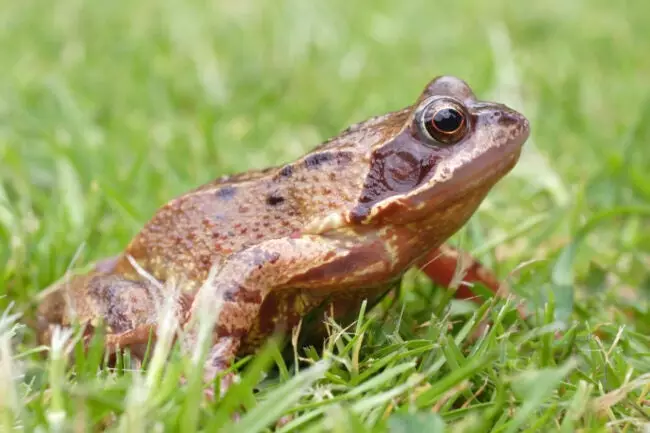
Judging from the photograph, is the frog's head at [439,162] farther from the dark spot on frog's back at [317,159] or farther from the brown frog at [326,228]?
the dark spot on frog's back at [317,159]

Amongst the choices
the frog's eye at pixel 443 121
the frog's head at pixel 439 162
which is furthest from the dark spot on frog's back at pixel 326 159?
the frog's eye at pixel 443 121

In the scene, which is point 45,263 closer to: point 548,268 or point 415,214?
point 415,214

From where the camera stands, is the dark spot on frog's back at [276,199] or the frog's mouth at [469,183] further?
the dark spot on frog's back at [276,199]

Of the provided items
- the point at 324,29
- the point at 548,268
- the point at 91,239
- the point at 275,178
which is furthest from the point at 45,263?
the point at 324,29

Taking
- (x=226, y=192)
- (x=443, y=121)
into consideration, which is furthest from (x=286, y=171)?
(x=443, y=121)

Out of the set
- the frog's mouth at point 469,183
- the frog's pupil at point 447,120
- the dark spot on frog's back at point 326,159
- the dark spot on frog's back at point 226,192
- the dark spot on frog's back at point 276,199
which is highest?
the dark spot on frog's back at point 226,192

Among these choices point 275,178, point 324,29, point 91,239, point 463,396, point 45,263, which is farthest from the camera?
point 324,29

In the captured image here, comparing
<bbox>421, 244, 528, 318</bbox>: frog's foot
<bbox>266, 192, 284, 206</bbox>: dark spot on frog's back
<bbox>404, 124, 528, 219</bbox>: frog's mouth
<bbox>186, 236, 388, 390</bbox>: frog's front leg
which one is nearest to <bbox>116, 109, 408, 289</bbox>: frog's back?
<bbox>266, 192, 284, 206</bbox>: dark spot on frog's back
